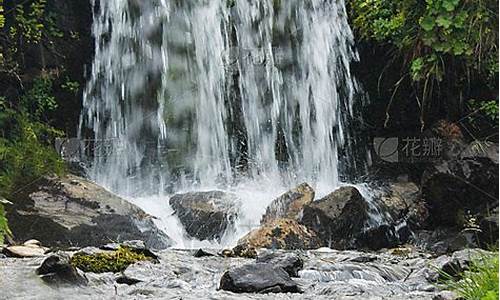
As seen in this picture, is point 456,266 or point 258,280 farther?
point 456,266

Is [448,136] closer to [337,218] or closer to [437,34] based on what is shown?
[337,218]

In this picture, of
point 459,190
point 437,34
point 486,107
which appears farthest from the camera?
point 486,107

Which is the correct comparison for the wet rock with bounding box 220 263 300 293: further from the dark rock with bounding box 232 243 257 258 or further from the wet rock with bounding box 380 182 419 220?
the wet rock with bounding box 380 182 419 220

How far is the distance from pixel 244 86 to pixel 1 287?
22.2ft

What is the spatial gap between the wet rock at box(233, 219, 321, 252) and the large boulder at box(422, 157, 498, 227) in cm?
210

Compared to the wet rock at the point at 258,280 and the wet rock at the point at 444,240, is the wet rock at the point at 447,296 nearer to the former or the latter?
the wet rock at the point at 258,280

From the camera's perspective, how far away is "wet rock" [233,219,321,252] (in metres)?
6.75

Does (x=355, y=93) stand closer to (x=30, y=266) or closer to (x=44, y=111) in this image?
(x=44, y=111)

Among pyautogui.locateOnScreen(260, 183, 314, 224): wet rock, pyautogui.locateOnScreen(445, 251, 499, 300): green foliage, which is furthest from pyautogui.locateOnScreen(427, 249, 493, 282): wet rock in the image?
pyautogui.locateOnScreen(260, 183, 314, 224): wet rock

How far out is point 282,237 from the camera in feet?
22.5

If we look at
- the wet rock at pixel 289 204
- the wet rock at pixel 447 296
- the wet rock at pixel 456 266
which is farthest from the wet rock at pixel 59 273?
the wet rock at pixel 289 204

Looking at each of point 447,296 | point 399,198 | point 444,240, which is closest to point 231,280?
point 447,296

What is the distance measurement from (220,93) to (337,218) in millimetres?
3463

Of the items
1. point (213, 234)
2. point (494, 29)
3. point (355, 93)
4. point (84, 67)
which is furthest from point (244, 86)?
point (494, 29)
